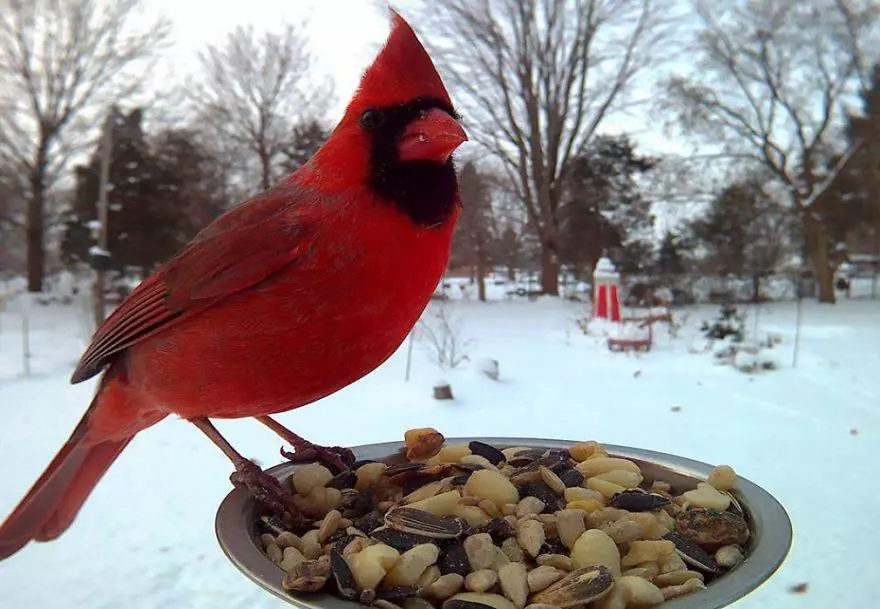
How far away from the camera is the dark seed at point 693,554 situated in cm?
79

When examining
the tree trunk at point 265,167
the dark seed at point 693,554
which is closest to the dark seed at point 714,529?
the dark seed at point 693,554

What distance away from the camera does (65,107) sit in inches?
521

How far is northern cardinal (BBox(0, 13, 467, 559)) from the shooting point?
91 cm

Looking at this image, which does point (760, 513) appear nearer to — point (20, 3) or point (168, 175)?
point (168, 175)

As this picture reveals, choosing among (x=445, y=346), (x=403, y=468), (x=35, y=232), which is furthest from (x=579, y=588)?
(x=35, y=232)

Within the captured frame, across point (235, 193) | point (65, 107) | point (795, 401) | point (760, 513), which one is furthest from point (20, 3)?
point (760, 513)

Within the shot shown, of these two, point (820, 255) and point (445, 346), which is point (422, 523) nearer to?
point (445, 346)

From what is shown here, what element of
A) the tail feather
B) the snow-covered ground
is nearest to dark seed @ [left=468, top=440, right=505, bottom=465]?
the tail feather

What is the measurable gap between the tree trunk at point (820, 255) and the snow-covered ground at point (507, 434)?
8050 millimetres

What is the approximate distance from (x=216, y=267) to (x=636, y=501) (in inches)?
27.7

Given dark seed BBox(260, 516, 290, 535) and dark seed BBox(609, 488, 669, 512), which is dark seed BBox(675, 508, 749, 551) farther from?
dark seed BBox(260, 516, 290, 535)

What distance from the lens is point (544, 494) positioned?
3.19 feet

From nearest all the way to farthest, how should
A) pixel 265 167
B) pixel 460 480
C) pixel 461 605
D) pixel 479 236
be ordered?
1. pixel 461 605
2. pixel 460 480
3. pixel 265 167
4. pixel 479 236

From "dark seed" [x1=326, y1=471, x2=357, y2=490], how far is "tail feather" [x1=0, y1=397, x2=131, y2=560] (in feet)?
1.65
